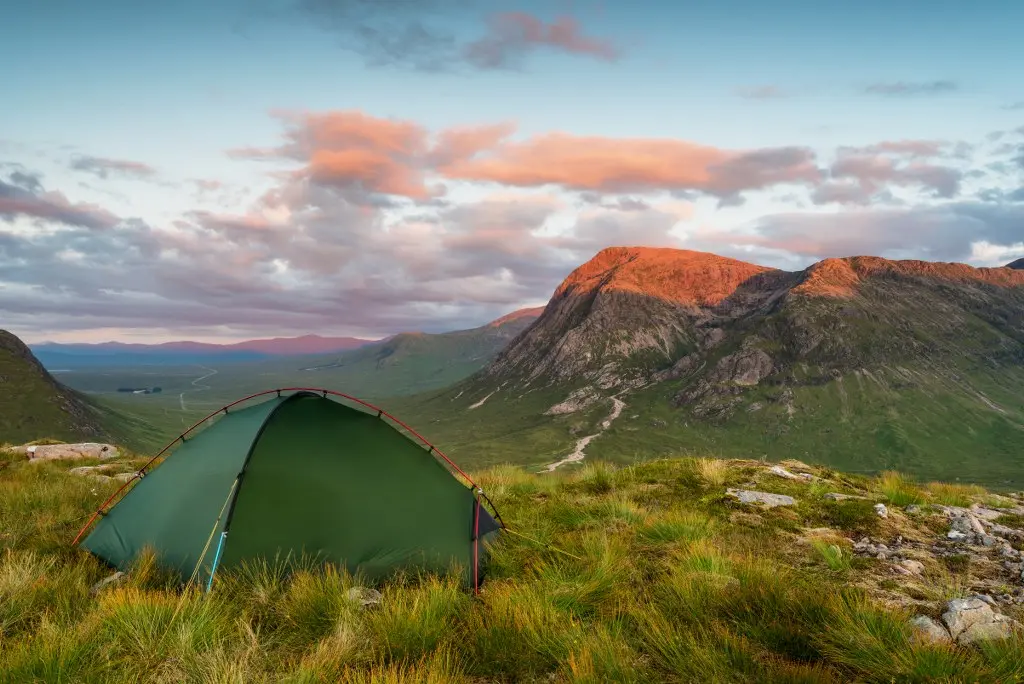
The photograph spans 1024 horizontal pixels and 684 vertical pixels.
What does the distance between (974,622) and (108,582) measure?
10992 millimetres

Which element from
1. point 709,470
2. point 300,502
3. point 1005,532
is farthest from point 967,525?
point 300,502

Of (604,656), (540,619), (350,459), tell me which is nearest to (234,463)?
(350,459)

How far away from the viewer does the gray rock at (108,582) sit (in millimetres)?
6821

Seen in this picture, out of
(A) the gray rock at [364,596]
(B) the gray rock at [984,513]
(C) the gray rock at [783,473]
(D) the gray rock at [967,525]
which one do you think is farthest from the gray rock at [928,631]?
(C) the gray rock at [783,473]

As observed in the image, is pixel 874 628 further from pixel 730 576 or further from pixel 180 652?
pixel 180 652

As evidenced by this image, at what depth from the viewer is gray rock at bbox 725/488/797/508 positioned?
11.8 metres

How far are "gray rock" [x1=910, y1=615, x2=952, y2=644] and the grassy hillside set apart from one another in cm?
8

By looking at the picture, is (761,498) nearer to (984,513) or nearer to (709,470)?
(709,470)

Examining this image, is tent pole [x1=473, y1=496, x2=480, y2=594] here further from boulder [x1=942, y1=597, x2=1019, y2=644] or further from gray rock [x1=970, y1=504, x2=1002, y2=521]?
gray rock [x1=970, y1=504, x2=1002, y2=521]

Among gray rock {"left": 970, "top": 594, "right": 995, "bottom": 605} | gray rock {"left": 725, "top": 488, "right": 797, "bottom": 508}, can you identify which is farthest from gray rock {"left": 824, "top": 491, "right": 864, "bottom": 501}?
gray rock {"left": 970, "top": 594, "right": 995, "bottom": 605}

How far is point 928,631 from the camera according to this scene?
5312 mm

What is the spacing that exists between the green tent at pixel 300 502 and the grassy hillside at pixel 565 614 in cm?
48

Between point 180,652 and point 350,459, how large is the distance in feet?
13.1

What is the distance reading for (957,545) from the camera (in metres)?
8.88
